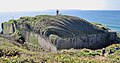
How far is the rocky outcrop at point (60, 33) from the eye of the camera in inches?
1173

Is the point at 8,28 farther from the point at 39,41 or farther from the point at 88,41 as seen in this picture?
the point at 88,41

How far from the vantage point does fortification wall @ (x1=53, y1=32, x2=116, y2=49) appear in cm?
2926

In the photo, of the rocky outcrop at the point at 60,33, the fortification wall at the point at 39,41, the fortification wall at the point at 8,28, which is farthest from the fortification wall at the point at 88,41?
the fortification wall at the point at 8,28

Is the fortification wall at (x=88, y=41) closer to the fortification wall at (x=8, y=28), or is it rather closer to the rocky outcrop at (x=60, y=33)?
the rocky outcrop at (x=60, y=33)

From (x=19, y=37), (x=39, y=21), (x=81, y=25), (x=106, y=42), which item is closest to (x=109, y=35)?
(x=106, y=42)

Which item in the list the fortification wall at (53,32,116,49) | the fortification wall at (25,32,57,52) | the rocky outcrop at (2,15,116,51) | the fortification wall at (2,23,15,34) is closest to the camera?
the fortification wall at (53,32,116,49)

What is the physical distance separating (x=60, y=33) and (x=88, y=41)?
150 inches

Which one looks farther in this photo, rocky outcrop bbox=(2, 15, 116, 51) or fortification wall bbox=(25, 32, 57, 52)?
fortification wall bbox=(25, 32, 57, 52)

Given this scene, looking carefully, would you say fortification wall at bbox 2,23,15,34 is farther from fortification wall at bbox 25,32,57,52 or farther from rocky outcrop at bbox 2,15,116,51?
fortification wall at bbox 25,32,57,52

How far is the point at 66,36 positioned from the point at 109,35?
7.57 meters

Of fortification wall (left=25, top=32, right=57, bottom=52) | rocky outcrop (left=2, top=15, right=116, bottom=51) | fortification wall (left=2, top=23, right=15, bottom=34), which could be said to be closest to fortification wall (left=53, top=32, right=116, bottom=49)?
rocky outcrop (left=2, top=15, right=116, bottom=51)

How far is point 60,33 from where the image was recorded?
3083cm

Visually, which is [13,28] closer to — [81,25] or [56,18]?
[56,18]

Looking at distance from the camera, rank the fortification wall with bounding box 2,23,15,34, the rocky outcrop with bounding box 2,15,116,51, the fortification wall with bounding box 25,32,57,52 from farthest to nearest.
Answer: the fortification wall with bounding box 2,23,15,34, the fortification wall with bounding box 25,32,57,52, the rocky outcrop with bounding box 2,15,116,51
